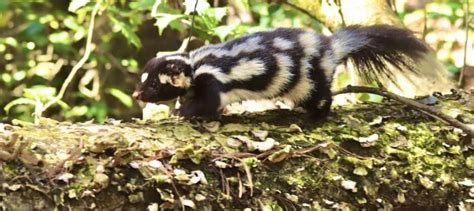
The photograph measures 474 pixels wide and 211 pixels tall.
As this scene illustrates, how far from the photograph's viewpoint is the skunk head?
8.08ft

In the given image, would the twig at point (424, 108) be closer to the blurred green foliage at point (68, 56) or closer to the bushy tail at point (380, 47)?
the bushy tail at point (380, 47)

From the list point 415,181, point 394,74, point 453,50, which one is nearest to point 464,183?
point 415,181

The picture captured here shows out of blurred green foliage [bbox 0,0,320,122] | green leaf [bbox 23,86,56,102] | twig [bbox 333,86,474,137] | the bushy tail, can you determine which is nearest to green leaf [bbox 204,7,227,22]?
the bushy tail

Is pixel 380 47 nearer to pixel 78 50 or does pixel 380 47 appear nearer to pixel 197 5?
pixel 197 5

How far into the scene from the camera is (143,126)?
2.12 meters

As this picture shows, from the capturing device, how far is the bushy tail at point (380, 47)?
265 centimetres

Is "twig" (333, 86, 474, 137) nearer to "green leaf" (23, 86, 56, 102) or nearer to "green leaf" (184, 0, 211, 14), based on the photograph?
"green leaf" (184, 0, 211, 14)

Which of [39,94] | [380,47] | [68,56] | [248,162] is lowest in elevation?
[68,56]

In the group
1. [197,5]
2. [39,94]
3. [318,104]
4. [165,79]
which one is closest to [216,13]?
[197,5]

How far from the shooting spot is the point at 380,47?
2678mm

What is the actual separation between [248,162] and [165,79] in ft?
2.00

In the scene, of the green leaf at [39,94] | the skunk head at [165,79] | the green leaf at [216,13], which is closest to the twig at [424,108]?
the skunk head at [165,79]

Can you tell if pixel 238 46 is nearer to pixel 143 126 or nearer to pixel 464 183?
pixel 143 126

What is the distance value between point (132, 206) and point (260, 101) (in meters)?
0.96
